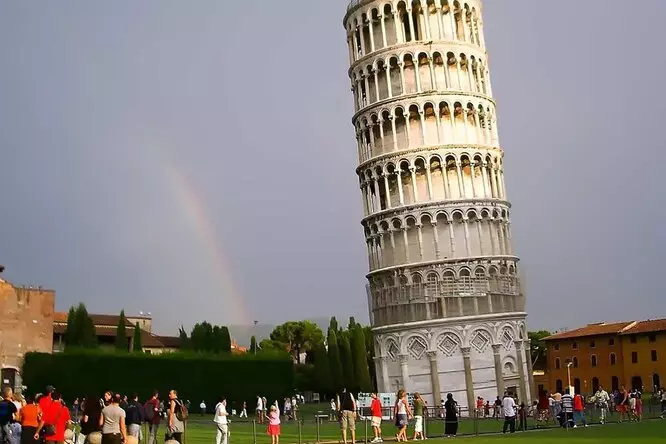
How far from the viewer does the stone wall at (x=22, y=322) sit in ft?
173

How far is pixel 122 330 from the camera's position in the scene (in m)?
64.0

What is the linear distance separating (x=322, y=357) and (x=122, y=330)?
750 inches

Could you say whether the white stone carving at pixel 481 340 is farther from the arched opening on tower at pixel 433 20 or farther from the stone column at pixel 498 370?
the arched opening on tower at pixel 433 20

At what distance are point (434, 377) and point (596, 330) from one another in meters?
44.3

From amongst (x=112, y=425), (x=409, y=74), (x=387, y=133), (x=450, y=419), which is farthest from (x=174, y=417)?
(x=409, y=74)

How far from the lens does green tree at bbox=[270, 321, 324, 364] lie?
103625 millimetres

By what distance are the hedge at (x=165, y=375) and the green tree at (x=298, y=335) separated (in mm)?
44479

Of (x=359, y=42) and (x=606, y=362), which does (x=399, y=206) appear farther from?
(x=606, y=362)

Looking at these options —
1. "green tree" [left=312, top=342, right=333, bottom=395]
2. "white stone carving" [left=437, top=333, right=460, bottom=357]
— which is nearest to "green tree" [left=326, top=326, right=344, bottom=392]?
"green tree" [left=312, top=342, right=333, bottom=395]

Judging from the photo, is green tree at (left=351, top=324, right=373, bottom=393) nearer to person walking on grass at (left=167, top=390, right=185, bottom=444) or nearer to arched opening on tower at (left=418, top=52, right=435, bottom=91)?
arched opening on tower at (left=418, top=52, right=435, bottom=91)

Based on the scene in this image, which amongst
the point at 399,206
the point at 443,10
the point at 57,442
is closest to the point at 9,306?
the point at 399,206

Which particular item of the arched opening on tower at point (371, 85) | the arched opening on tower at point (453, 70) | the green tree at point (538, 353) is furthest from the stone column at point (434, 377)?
the green tree at point (538, 353)

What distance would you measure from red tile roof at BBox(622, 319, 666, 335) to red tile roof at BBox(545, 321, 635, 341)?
0.92 m

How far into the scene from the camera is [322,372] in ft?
244
